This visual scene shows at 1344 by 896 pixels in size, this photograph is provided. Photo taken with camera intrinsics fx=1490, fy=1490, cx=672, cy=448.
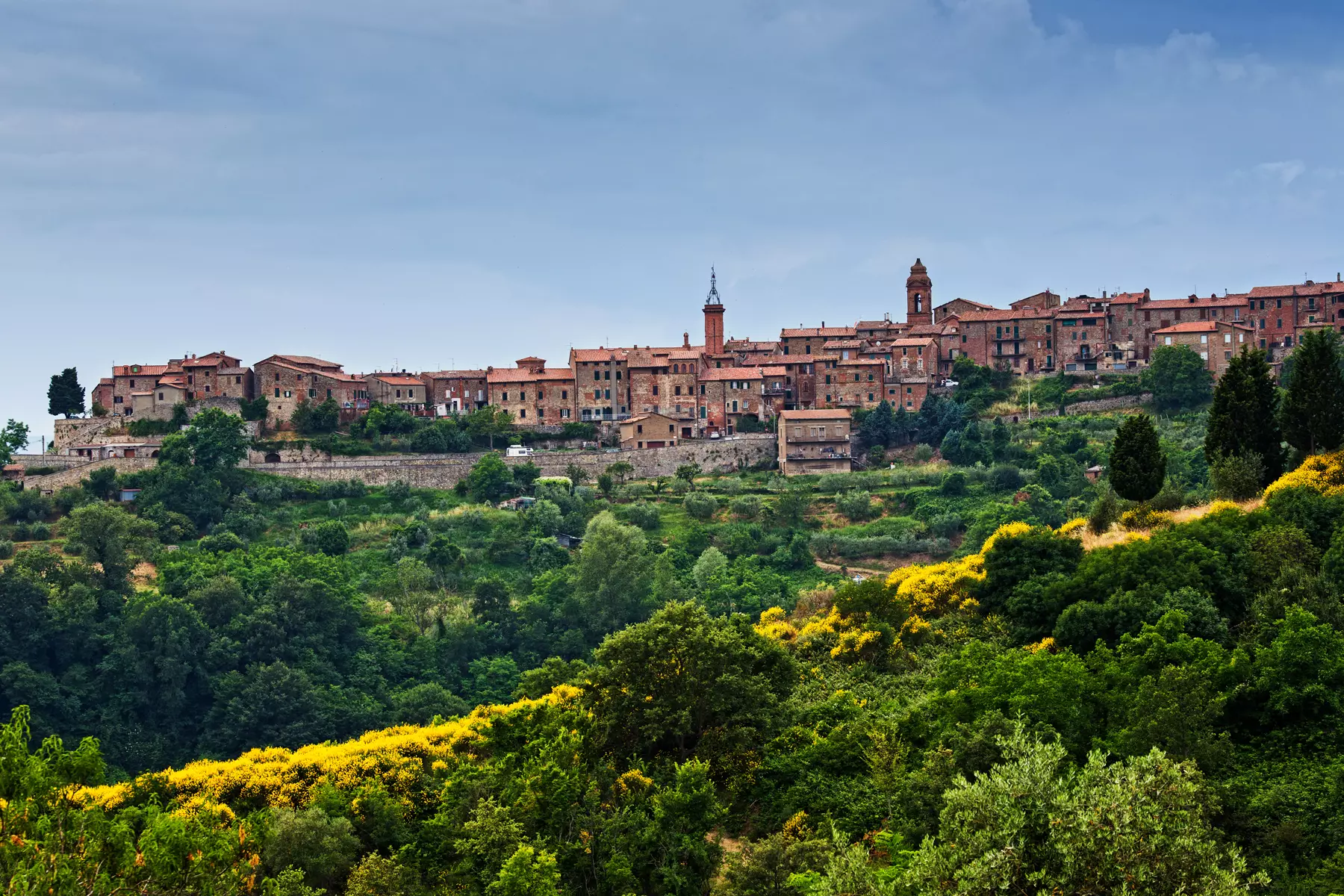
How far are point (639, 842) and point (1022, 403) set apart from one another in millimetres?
45673

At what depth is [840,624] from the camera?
95.6 ft

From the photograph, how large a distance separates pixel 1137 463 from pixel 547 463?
3355cm

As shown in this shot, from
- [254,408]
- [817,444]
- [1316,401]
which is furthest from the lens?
[254,408]

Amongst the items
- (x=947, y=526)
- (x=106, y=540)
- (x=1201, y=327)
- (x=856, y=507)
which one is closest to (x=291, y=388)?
(x=106, y=540)

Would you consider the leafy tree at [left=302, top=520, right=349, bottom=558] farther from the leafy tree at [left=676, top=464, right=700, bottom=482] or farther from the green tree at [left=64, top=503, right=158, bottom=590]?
the leafy tree at [left=676, top=464, right=700, bottom=482]

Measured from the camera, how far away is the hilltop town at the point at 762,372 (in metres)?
62.1

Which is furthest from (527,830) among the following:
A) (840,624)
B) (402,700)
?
(402,700)

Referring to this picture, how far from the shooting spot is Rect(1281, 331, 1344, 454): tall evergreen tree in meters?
29.1

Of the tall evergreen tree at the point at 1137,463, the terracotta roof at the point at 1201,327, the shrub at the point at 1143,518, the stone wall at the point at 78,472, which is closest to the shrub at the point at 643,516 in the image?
the stone wall at the point at 78,472

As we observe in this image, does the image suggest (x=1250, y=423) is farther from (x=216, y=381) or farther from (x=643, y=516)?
(x=216, y=381)

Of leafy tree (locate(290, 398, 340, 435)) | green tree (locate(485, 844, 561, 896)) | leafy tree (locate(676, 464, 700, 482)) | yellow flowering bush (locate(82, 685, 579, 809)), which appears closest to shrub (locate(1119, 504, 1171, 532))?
yellow flowering bush (locate(82, 685, 579, 809))

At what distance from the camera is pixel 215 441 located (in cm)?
5584

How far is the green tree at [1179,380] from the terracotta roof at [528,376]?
78.7 ft

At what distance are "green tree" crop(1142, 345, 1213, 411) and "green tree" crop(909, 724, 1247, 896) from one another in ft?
153
